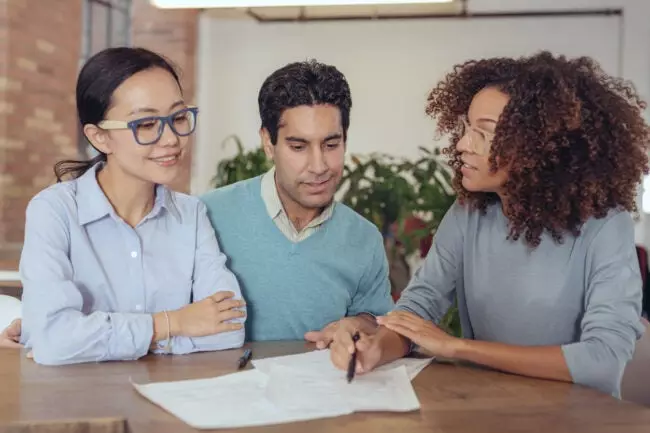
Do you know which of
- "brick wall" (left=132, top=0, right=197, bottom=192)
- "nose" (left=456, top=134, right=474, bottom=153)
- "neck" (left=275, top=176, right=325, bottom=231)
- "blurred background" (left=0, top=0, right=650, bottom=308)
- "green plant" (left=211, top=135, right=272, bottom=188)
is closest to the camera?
"nose" (left=456, top=134, right=474, bottom=153)

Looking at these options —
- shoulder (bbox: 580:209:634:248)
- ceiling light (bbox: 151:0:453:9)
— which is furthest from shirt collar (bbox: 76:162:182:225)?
ceiling light (bbox: 151:0:453:9)

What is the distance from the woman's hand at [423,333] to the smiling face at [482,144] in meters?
0.33

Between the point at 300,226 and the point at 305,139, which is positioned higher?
the point at 305,139

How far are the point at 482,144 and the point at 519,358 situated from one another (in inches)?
19.2

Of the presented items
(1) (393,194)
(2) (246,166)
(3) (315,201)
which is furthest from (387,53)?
(3) (315,201)

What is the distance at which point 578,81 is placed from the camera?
167 centimetres

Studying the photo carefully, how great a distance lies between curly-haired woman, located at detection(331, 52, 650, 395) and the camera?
4.97ft

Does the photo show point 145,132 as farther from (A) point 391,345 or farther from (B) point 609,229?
(B) point 609,229

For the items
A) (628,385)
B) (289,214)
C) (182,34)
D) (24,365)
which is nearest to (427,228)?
(289,214)

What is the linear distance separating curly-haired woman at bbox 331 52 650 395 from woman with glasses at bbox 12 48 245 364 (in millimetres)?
381

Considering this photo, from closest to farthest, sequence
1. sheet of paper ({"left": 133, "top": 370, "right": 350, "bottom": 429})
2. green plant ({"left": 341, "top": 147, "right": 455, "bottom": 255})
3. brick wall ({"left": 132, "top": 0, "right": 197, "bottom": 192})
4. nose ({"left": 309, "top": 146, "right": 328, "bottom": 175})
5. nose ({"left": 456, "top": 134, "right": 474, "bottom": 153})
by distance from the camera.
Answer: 1. sheet of paper ({"left": 133, "top": 370, "right": 350, "bottom": 429})
2. nose ({"left": 456, "top": 134, "right": 474, "bottom": 153})
3. nose ({"left": 309, "top": 146, "right": 328, "bottom": 175})
4. green plant ({"left": 341, "top": 147, "right": 455, "bottom": 255})
5. brick wall ({"left": 132, "top": 0, "right": 197, "bottom": 192})

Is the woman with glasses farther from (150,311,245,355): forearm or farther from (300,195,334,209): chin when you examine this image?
(300,195,334,209): chin

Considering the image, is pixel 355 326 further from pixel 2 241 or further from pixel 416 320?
pixel 2 241

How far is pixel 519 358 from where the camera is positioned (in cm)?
146
